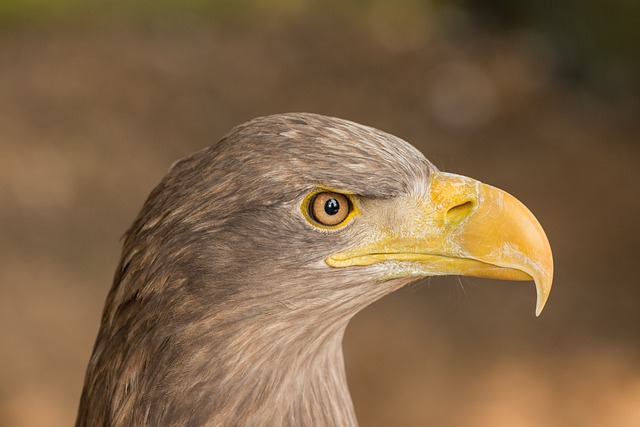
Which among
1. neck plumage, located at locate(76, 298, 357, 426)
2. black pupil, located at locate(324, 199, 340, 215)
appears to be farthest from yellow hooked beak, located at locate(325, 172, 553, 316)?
neck plumage, located at locate(76, 298, 357, 426)

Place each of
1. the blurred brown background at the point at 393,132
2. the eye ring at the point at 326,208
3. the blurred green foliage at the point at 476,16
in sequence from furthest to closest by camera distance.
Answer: the blurred green foliage at the point at 476,16 < the blurred brown background at the point at 393,132 < the eye ring at the point at 326,208

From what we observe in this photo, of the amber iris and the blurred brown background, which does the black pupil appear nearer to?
the amber iris

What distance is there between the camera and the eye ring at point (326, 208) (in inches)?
82.0

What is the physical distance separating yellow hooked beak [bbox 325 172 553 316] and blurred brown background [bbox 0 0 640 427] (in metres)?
2.61

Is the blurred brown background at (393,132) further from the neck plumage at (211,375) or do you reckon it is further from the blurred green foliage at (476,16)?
the neck plumage at (211,375)

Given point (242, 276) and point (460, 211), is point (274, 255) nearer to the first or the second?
point (242, 276)

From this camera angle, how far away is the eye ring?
2082 millimetres

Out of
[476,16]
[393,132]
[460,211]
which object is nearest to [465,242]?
[460,211]

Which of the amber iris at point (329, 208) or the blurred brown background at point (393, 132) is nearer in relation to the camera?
the amber iris at point (329, 208)

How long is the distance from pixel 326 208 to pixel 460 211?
0.34 meters

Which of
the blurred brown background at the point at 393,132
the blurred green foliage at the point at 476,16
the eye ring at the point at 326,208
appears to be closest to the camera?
the eye ring at the point at 326,208

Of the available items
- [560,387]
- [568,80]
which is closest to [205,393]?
[560,387]

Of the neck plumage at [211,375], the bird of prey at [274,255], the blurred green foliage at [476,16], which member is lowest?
the neck plumage at [211,375]

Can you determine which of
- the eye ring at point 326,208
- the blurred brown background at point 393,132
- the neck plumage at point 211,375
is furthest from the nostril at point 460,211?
the blurred brown background at point 393,132
